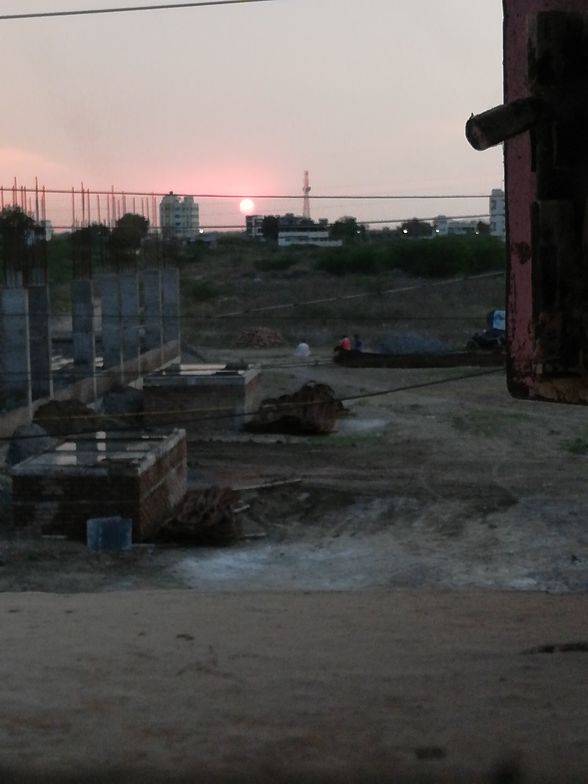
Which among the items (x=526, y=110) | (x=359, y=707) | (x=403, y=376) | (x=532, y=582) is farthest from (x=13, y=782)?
(x=403, y=376)

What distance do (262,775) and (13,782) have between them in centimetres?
81

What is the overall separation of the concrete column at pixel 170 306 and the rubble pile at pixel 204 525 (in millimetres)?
20786

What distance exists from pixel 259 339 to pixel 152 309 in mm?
15538

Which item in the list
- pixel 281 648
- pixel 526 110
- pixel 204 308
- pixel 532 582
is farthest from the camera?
pixel 204 308

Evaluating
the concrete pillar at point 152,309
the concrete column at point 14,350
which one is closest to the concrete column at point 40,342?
the concrete column at point 14,350

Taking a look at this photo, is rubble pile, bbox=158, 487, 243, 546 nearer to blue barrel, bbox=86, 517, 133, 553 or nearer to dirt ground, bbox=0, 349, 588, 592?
dirt ground, bbox=0, 349, 588, 592

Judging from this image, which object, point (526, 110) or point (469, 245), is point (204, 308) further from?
point (526, 110)

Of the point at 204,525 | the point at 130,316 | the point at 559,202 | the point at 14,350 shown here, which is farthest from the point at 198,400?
the point at 559,202

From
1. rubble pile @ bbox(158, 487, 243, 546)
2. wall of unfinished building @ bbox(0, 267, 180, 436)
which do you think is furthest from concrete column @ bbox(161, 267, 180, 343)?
rubble pile @ bbox(158, 487, 243, 546)

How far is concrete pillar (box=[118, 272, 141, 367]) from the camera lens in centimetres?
3136

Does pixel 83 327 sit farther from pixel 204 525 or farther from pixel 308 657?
pixel 308 657

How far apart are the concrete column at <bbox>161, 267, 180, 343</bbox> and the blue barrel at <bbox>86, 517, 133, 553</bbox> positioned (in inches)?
860

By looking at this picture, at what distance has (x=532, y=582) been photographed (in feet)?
40.2

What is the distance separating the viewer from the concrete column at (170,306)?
1410 inches
